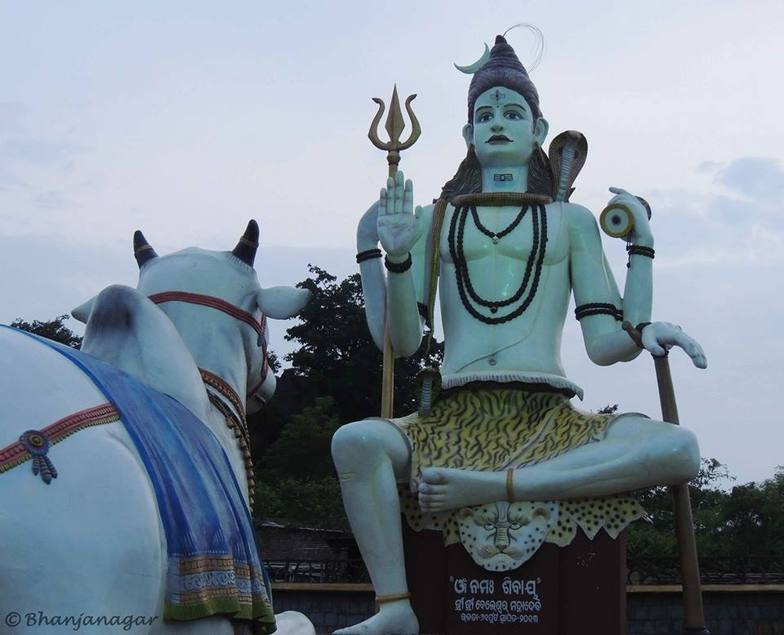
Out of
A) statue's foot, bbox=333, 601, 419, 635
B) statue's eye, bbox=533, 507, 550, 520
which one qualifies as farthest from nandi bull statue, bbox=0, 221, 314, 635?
statue's eye, bbox=533, 507, 550, 520

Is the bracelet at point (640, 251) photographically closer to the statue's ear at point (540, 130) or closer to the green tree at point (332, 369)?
the statue's ear at point (540, 130)

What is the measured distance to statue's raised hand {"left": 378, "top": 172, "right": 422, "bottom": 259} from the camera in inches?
227

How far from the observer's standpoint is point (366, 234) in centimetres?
634

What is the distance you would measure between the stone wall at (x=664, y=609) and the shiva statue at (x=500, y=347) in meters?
2.81

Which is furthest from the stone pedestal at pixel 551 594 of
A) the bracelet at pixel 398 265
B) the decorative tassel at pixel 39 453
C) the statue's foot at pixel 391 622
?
the decorative tassel at pixel 39 453

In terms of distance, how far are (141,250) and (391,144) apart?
2345mm

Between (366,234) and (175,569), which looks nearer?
(175,569)

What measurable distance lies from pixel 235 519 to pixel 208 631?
371 millimetres

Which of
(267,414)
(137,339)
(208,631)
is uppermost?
(267,414)

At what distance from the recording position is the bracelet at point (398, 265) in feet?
19.8

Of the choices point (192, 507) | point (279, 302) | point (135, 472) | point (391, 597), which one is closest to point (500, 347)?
point (391, 597)

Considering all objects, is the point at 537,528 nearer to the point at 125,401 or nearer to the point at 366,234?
the point at 366,234

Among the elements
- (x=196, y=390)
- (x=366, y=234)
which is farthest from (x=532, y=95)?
(x=196, y=390)

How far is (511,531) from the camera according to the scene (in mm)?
5879
